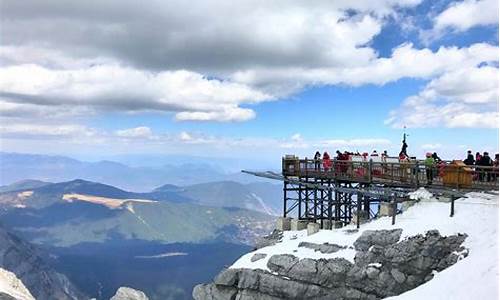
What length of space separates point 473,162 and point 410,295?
1139cm

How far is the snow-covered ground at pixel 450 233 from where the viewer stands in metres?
19.6

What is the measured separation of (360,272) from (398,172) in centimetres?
875

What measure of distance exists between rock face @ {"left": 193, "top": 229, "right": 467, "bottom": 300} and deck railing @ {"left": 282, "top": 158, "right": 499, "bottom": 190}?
4.17 meters

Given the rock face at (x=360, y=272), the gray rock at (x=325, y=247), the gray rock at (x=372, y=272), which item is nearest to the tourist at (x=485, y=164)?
the rock face at (x=360, y=272)

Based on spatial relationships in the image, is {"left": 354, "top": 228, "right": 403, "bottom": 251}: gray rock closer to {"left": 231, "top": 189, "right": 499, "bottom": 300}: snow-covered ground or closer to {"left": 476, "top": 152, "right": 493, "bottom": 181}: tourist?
{"left": 231, "top": 189, "right": 499, "bottom": 300}: snow-covered ground

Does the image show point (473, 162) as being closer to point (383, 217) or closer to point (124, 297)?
point (383, 217)

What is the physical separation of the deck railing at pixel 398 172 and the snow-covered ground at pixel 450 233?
1.20m

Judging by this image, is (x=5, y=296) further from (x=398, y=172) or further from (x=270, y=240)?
(x=398, y=172)

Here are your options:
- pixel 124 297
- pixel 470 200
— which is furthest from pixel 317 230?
pixel 124 297

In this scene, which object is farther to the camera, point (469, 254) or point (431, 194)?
point (431, 194)

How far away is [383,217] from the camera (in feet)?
98.8

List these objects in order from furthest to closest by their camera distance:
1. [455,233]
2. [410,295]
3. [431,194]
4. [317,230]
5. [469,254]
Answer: [317,230], [431,194], [455,233], [469,254], [410,295]

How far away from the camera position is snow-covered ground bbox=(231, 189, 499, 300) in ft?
Answer: 64.4

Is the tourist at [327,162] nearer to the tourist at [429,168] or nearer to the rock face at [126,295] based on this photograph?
the tourist at [429,168]
